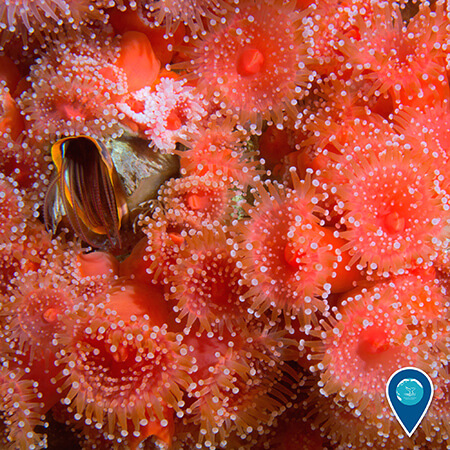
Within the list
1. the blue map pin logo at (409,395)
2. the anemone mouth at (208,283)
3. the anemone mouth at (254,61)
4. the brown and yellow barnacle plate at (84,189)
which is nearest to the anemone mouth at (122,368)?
the anemone mouth at (208,283)

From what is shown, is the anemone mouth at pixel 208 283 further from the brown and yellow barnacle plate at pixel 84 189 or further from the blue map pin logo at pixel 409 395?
the blue map pin logo at pixel 409 395

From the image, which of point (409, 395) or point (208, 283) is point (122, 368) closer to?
point (208, 283)

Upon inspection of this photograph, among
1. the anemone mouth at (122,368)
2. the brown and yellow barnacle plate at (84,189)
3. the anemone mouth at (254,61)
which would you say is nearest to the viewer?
the anemone mouth at (122,368)

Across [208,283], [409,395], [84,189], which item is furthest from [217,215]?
[409,395]

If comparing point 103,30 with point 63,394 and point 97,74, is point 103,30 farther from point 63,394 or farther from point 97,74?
point 63,394

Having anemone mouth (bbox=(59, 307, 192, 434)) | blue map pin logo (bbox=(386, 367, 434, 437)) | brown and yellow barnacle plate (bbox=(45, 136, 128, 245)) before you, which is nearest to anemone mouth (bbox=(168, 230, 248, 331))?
anemone mouth (bbox=(59, 307, 192, 434))

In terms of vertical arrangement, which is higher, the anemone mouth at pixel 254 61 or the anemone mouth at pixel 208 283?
the anemone mouth at pixel 254 61

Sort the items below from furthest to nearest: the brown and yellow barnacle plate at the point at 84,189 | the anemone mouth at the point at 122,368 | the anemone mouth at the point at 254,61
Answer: the brown and yellow barnacle plate at the point at 84,189 < the anemone mouth at the point at 254,61 < the anemone mouth at the point at 122,368
